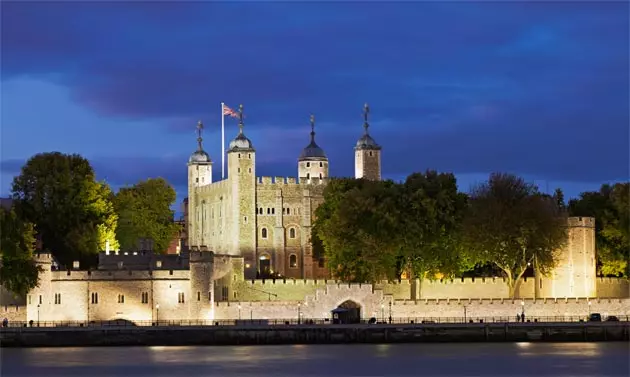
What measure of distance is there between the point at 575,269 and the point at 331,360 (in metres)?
21.4

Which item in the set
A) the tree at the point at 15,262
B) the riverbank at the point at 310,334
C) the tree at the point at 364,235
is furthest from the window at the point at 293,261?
the tree at the point at 15,262

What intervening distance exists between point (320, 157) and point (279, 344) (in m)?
35.8

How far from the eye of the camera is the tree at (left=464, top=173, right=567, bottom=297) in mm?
92125

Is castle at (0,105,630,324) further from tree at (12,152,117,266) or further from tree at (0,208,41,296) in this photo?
tree at (12,152,117,266)

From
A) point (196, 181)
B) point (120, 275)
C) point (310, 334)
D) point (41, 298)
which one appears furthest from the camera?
point (196, 181)

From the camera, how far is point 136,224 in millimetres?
111812

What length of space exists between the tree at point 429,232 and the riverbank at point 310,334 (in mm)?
7973

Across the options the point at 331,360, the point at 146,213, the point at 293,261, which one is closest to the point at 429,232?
the point at 331,360

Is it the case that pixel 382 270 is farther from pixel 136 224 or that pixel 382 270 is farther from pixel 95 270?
pixel 136 224

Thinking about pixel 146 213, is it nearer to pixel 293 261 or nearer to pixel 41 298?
pixel 293 261

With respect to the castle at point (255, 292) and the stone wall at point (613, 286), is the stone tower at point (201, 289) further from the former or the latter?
the stone wall at point (613, 286)

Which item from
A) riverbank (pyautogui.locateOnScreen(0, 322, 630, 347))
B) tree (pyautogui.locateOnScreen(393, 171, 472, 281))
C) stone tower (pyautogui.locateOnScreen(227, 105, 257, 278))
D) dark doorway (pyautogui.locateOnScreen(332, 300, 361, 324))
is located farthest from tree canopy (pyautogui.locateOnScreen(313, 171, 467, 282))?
stone tower (pyautogui.locateOnScreen(227, 105, 257, 278))

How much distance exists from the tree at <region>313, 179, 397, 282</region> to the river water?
944cm

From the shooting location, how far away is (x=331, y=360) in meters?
76.8
